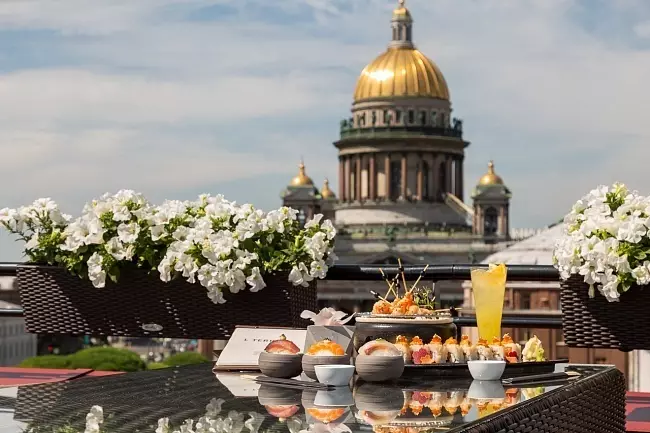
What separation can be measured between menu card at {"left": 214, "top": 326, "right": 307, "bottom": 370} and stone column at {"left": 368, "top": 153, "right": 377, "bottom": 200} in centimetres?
10021

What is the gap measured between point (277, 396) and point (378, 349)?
40 cm

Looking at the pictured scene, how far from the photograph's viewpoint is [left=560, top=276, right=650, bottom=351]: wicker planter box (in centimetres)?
577

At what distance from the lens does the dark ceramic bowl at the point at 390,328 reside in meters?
4.09

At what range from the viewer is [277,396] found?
3504 mm

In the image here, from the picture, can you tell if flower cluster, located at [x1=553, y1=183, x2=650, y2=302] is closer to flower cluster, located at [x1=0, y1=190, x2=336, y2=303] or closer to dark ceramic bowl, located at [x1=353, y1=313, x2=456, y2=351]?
flower cluster, located at [x1=0, y1=190, x2=336, y2=303]

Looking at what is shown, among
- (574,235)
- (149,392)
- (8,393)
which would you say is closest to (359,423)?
(149,392)

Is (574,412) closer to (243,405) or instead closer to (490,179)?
(243,405)

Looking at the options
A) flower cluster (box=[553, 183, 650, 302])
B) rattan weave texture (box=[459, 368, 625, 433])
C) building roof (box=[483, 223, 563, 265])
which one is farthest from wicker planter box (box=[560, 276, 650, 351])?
building roof (box=[483, 223, 563, 265])

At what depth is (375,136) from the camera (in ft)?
343

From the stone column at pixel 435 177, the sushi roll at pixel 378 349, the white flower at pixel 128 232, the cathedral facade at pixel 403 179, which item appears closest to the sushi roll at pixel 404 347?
the sushi roll at pixel 378 349

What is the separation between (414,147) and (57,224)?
325 feet

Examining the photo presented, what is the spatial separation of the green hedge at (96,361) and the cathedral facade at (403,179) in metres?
58.9

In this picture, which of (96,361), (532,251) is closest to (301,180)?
(532,251)

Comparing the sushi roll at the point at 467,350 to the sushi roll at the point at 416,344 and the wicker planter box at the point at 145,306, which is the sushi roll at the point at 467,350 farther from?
the wicker planter box at the point at 145,306
